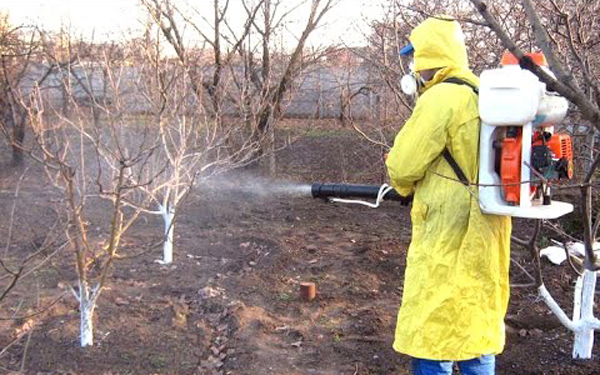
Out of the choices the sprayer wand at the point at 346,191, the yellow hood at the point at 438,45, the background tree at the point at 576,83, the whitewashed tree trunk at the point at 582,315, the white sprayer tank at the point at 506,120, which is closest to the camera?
the background tree at the point at 576,83

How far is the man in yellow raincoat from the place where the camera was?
2398mm

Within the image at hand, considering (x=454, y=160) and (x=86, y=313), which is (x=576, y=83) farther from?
(x=86, y=313)

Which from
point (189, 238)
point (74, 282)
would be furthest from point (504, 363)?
point (189, 238)

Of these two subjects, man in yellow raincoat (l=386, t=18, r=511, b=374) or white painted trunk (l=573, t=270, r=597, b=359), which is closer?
man in yellow raincoat (l=386, t=18, r=511, b=374)

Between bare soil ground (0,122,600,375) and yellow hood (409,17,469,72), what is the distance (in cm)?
184

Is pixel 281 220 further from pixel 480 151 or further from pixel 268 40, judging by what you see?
pixel 480 151

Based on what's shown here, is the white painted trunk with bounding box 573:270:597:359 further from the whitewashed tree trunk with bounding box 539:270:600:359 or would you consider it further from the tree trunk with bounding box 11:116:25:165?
the tree trunk with bounding box 11:116:25:165

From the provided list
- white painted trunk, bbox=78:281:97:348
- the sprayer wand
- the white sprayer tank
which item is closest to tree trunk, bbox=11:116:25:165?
white painted trunk, bbox=78:281:97:348

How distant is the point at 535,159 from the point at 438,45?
59 centimetres

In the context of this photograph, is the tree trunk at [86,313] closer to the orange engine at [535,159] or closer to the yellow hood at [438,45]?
the yellow hood at [438,45]

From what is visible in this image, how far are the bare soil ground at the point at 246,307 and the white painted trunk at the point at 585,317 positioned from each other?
8cm

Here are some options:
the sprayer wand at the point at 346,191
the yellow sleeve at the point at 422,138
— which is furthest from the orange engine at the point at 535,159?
the sprayer wand at the point at 346,191

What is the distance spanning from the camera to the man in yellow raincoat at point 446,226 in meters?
2.40

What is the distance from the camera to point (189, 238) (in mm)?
7059
